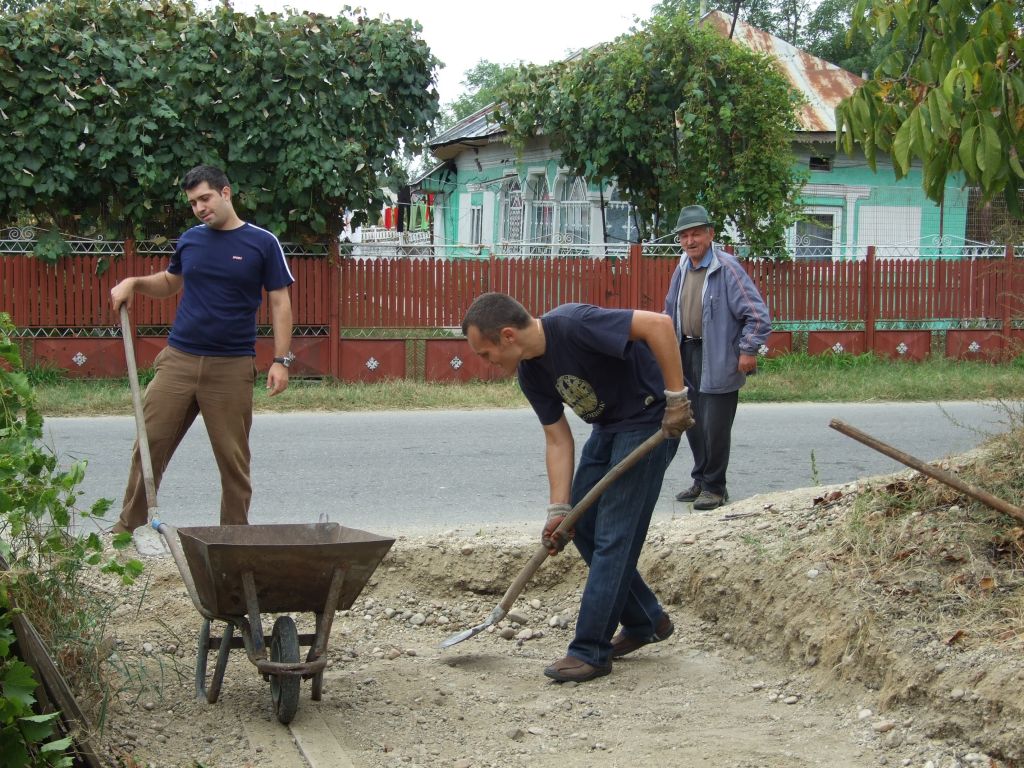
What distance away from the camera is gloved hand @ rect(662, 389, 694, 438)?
4.26m

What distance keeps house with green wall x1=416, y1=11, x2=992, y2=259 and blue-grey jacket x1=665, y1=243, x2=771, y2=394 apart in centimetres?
1058

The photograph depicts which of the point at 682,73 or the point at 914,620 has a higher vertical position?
the point at 682,73

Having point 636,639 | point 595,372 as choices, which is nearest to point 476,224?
point 636,639

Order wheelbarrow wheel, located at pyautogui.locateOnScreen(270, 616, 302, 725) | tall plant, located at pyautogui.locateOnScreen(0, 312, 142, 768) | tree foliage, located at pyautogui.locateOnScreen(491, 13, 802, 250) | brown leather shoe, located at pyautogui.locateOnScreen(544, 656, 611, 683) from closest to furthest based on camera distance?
tall plant, located at pyautogui.locateOnScreen(0, 312, 142, 768) → wheelbarrow wheel, located at pyautogui.locateOnScreen(270, 616, 302, 725) → brown leather shoe, located at pyautogui.locateOnScreen(544, 656, 611, 683) → tree foliage, located at pyautogui.locateOnScreen(491, 13, 802, 250)

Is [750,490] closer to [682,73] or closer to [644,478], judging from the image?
[644,478]

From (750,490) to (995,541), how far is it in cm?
354

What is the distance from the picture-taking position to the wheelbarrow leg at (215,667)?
4230mm

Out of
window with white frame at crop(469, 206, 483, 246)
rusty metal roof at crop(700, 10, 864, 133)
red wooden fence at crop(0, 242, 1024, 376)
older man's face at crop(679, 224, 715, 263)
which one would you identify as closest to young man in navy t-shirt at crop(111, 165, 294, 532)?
older man's face at crop(679, 224, 715, 263)

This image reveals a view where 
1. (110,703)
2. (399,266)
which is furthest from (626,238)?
(110,703)

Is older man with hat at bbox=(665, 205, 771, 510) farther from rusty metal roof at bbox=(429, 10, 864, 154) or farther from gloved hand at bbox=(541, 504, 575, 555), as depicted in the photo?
rusty metal roof at bbox=(429, 10, 864, 154)

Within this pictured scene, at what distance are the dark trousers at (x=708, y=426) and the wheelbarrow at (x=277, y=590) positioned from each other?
3.17 meters

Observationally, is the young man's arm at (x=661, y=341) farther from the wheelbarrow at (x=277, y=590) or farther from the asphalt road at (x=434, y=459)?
the asphalt road at (x=434, y=459)

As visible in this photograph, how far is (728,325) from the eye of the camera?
6883mm

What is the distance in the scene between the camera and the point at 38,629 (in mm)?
3695
